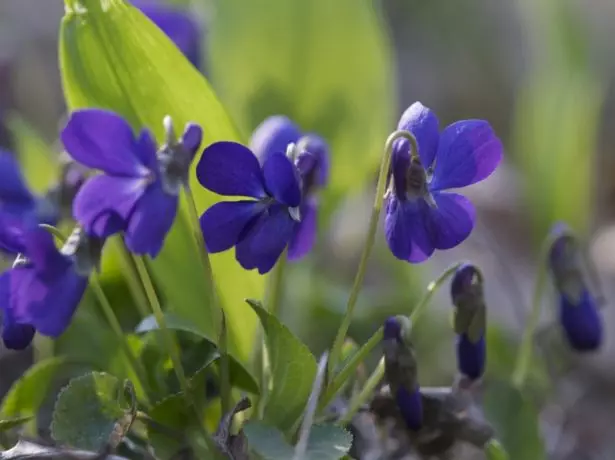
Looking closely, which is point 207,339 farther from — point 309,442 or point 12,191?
point 12,191

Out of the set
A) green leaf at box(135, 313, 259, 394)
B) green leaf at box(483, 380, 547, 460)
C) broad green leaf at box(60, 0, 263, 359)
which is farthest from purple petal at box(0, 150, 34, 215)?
green leaf at box(483, 380, 547, 460)

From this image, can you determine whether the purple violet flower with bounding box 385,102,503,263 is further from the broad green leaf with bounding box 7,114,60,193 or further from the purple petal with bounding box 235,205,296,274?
the broad green leaf with bounding box 7,114,60,193

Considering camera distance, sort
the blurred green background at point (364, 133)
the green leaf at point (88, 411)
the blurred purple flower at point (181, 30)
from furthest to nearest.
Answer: the blurred green background at point (364, 133)
the blurred purple flower at point (181, 30)
the green leaf at point (88, 411)

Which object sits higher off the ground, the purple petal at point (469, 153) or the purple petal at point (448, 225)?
the purple petal at point (469, 153)

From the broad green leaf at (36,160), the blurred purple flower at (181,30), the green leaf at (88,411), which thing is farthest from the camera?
the broad green leaf at (36,160)

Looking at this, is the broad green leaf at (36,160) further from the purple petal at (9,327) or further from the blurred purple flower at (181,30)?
the purple petal at (9,327)

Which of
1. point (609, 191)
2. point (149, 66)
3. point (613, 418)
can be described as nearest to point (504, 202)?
point (609, 191)

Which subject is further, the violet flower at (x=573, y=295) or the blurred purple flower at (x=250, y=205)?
the violet flower at (x=573, y=295)

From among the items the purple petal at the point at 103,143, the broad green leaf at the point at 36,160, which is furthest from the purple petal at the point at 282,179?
the broad green leaf at the point at 36,160
